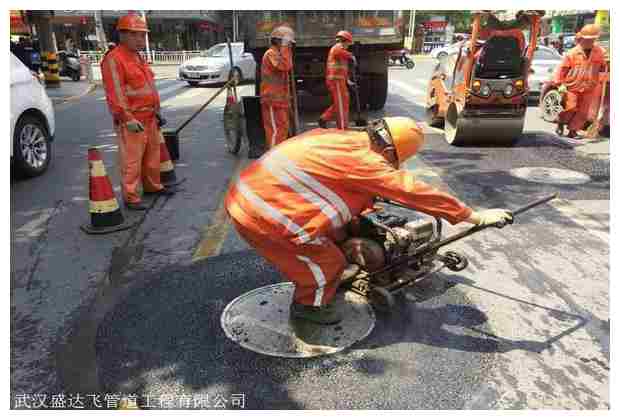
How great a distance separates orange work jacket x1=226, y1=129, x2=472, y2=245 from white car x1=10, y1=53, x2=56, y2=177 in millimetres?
4494

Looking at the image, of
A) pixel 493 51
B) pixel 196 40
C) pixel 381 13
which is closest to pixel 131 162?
pixel 493 51

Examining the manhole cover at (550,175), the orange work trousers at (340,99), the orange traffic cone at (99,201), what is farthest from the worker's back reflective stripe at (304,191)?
the orange work trousers at (340,99)

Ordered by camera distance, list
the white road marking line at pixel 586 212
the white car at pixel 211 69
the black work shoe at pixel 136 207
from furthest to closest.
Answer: the white car at pixel 211 69
the black work shoe at pixel 136 207
the white road marking line at pixel 586 212

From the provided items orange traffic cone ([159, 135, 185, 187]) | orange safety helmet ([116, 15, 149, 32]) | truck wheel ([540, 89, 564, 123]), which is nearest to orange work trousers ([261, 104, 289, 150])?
orange traffic cone ([159, 135, 185, 187])

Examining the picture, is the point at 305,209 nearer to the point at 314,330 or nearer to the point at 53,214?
the point at 314,330

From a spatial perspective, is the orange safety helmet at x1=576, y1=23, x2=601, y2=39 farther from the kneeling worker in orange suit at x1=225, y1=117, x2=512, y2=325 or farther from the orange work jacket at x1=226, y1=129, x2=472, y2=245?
the orange work jacket at x1=226, y1=129, x2=472, y2=245

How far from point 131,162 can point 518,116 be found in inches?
220

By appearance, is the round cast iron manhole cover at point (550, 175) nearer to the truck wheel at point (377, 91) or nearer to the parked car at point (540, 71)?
the truck wheel at point (377, 91)

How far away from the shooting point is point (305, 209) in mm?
2455

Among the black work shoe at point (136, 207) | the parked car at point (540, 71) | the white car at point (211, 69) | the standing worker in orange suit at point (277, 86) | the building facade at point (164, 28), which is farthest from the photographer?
the building facade at point (164, 28)

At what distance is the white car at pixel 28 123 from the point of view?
5.68 metres

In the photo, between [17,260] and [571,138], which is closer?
[17,260]

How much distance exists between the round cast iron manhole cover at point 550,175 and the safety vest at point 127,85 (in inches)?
175

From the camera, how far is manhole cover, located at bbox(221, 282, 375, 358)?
2711mm
